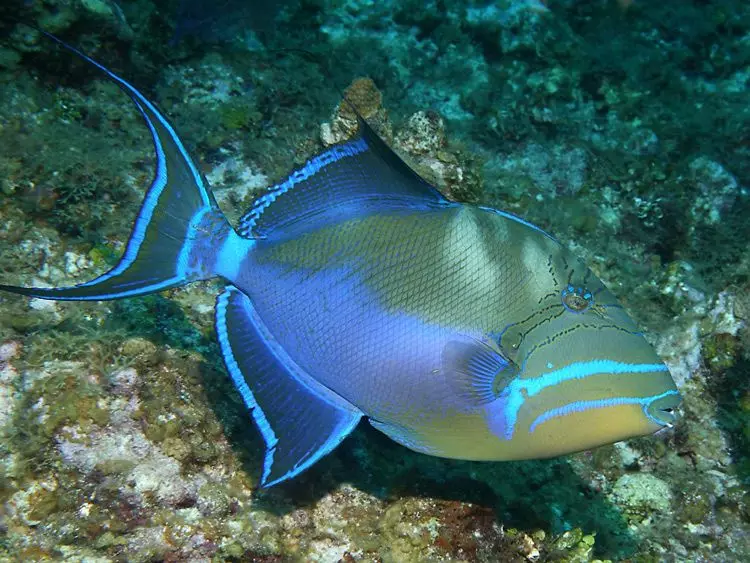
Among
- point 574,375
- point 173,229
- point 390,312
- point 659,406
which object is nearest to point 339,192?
point 390,312

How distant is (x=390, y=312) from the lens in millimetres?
1723

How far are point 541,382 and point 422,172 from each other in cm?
224

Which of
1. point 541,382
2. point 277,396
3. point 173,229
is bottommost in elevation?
point 277,396

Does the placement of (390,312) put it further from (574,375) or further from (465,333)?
(574,375)

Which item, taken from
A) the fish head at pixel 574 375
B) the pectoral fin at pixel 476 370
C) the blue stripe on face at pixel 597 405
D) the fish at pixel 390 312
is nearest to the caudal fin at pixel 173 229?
the fish at pixel 390 312

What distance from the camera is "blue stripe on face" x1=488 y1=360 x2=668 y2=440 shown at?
1603mm

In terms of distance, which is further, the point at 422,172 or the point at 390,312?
the point at 422,172

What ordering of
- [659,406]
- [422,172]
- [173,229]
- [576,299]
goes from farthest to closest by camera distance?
1. [422,172]
2. [173,229]
3. [576,299]
4. [659,406]

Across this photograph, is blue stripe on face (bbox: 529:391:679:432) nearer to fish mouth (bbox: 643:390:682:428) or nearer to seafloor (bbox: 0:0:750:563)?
fish mouth (bbox: 643:390:682:428)

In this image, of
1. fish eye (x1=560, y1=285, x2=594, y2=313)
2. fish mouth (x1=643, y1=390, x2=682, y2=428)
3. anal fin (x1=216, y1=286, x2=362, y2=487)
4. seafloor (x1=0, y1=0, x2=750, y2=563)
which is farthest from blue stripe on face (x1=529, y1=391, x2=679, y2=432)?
seafloor (x1=0, y1=0, x2=750, y2=563)

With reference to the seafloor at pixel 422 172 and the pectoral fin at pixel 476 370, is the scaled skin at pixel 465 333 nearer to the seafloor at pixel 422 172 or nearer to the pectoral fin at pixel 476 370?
the pectoral fin at pixel 476 370

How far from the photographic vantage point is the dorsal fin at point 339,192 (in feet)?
6.02

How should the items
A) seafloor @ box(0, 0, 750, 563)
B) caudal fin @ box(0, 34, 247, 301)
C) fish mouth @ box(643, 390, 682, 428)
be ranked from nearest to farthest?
fish mouth @ box(643, 390, 682, 428) < caudal fin @ box(0, 34, 247, 301) < seafloor @ box(0, 0, 750, 563)

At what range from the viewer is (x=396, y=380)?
1.73 m
